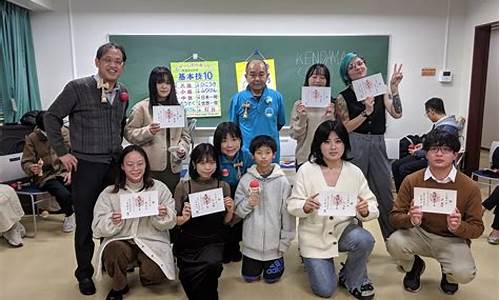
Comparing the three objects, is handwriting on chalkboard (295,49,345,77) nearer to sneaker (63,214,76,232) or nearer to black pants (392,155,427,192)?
black pants (392,155,427,192)

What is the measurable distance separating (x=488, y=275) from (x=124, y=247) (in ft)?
7.34

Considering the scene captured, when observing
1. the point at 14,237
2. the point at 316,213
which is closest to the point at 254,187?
the point at 316,213

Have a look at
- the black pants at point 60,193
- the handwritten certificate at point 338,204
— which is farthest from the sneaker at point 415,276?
the black pants at point 60,193

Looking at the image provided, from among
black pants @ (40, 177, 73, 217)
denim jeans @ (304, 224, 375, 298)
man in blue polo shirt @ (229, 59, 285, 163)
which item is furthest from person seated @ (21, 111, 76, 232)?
denim jeans @ (304, 224, 375, 298)

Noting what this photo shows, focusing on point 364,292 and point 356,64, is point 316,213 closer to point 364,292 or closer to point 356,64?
point 364,292

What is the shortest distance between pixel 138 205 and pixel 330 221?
3.50 ft

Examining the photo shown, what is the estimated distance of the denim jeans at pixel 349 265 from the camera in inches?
86.0

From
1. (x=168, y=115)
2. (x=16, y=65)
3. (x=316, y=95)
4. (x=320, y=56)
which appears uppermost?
(x=320, y=56)

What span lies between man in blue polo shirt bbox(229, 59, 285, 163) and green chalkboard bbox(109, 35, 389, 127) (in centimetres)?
166

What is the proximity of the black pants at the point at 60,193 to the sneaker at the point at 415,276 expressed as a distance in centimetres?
269

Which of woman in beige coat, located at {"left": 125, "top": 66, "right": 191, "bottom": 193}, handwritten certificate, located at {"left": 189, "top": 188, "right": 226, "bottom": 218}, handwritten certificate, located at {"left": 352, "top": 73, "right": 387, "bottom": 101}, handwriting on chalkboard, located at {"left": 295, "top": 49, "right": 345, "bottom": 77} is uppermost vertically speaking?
handwriting on chalkboard, located at {"left": 295, "top": 49, "right": 345, "bottom": 77}

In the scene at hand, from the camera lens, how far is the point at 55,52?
422 centimetres

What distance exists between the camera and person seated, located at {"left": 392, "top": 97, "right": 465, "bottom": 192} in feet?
11.4

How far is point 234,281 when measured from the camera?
2.40m
